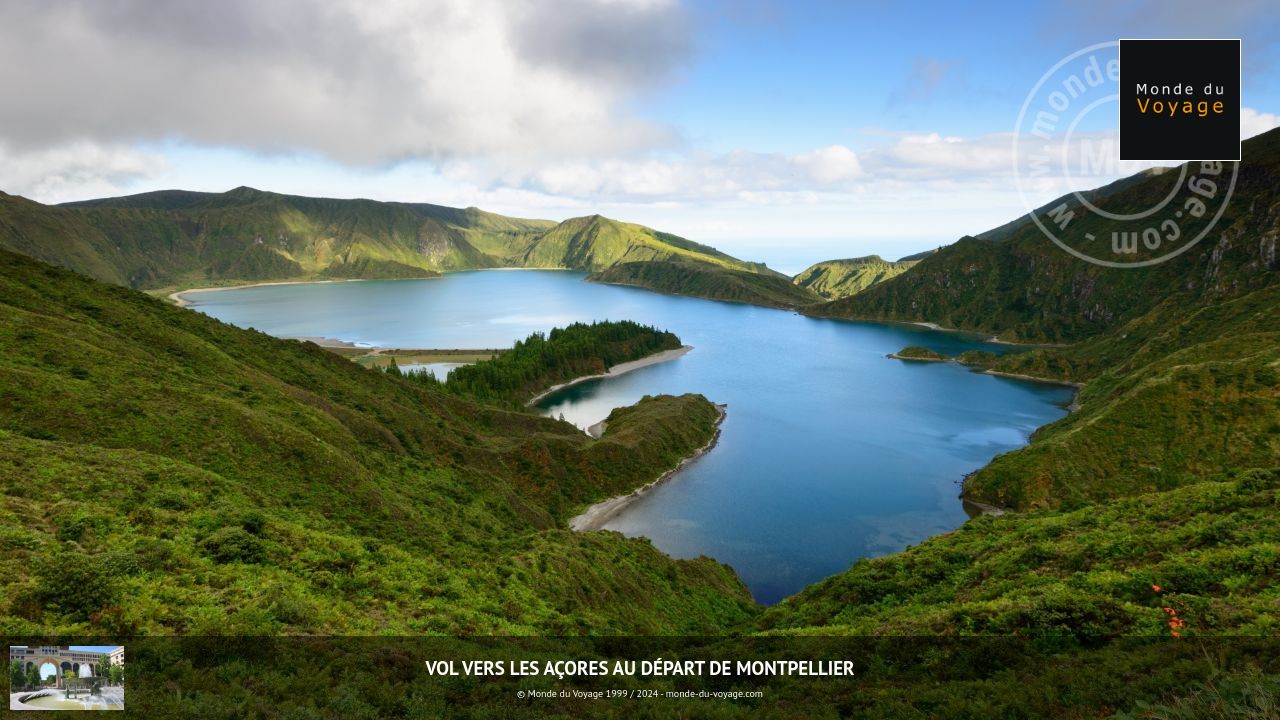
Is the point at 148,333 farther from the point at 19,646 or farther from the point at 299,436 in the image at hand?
the point at 19,646

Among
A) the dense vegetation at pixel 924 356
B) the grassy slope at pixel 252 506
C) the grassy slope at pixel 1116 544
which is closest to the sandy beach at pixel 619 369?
the grassy slope at pixel 252 506

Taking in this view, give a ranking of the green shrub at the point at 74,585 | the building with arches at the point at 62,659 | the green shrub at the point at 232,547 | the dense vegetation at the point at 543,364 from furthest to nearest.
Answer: the dense vegetation at the point at 543,364
the green shrub at the point at 232,547
the green shrub at the point at 74,585
the building with arches at the point at 62,659

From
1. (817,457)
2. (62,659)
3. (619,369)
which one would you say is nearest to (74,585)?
(62,659)

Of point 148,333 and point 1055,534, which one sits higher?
point 148,333

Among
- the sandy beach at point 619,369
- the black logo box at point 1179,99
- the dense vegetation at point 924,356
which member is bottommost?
the sandy beach at point 619,369

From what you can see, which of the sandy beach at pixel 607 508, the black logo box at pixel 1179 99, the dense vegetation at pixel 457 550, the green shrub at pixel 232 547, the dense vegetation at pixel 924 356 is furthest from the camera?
the dense vegetation at pixel 924 356

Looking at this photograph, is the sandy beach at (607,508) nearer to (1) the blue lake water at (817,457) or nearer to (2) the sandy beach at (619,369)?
(1) the blue lake water at (817,457)

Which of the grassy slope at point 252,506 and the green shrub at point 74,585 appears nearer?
the green shrub at point 74,585

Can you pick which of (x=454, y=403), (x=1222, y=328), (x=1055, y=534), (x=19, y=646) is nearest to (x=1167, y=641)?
(x=1055, y=534)
